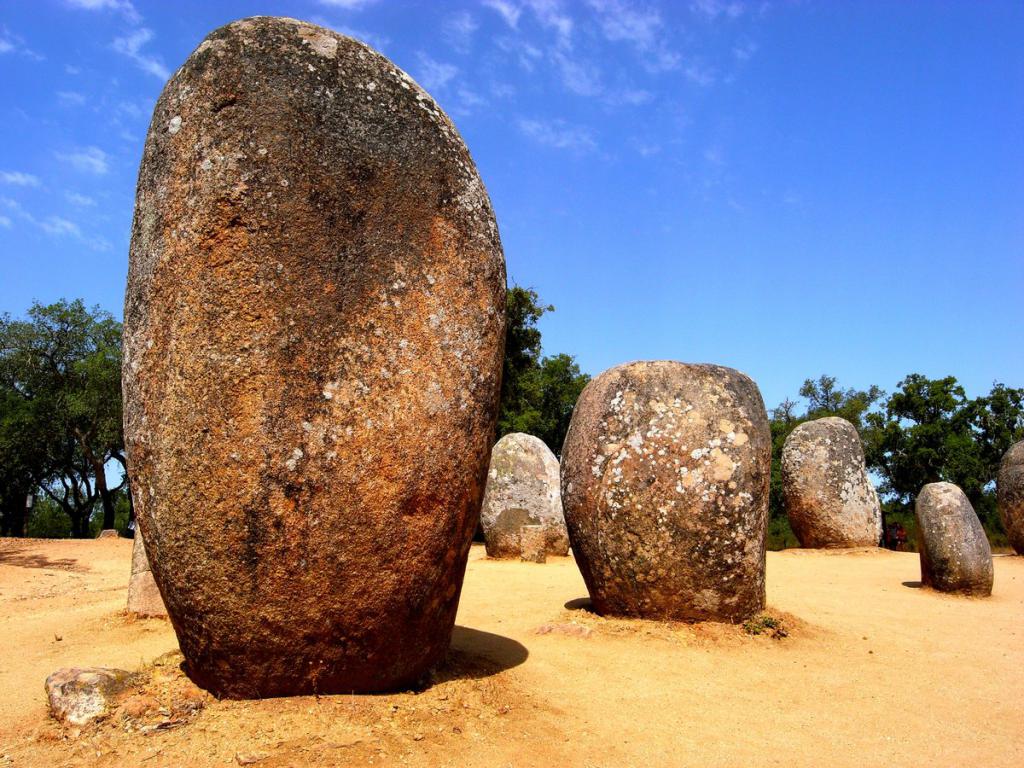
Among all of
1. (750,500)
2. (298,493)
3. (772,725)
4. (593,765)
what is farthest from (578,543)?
(298,493)

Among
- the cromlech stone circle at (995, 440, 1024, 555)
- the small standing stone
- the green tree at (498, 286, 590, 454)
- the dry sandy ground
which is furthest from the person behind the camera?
the green tree at (498, 286, 590, 454)

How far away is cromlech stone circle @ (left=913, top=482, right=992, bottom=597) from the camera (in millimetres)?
8844

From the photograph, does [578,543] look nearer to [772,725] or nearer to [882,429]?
[772,725]

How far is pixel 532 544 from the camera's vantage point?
472 inches

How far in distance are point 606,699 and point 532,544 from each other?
7.78m

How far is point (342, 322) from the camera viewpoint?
3486 mm

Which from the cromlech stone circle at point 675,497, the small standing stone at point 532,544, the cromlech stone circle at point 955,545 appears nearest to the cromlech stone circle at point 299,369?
the cromlech stone circle at point 675,497

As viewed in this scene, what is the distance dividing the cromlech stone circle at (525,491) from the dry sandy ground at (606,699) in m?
4.99

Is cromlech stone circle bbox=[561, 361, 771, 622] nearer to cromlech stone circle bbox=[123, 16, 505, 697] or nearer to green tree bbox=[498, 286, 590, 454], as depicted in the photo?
cromlech stone circle bbox=[123, 16, 505, 697]

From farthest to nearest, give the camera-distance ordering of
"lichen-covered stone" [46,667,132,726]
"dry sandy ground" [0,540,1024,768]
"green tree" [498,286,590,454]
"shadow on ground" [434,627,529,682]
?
1. "green tree" [498,286,590,454]
2. "shadow on ground" [434,627,529,682]
3. "lichen-covered stone" [46,667,132,726]
4. "dry sandy ground" [0,540,1024,768]

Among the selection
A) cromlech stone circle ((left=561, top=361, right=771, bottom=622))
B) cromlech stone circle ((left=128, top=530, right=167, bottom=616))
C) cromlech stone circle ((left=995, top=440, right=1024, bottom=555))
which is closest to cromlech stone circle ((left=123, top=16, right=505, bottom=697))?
cromlech stone circle ((left=561, top=361, right=771, bottom=622))

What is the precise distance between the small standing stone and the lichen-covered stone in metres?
8.82

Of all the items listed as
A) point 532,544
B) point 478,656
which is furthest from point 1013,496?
point 478,656

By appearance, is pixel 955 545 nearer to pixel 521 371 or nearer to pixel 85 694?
pixel 85 694
